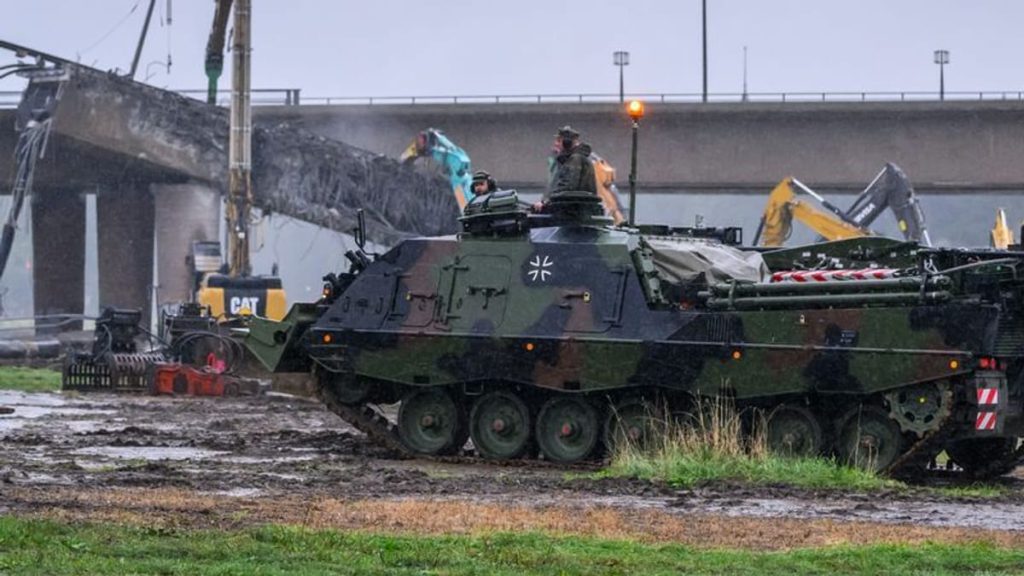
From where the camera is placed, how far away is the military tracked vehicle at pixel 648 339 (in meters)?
20.6

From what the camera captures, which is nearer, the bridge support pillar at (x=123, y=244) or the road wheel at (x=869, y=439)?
the road wheel at (x=869, y=439)

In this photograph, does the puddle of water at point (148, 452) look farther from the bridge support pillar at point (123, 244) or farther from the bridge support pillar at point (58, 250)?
the bridge support pillar at point (58, 250)

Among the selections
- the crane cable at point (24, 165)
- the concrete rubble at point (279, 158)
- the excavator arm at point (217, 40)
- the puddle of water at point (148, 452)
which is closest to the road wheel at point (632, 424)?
the puddle of water at point (148, 452)

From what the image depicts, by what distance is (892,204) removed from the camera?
44844 millimetres

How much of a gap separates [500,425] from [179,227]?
112 ft

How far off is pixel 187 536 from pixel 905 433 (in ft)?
31.7

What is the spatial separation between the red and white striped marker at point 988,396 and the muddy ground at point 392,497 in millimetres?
942

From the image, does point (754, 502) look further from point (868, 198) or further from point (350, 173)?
point (350, 173)

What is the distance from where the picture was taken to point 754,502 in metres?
17.5

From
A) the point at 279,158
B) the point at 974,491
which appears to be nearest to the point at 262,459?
the point at 974,491

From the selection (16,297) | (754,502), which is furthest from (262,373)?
(16,297)

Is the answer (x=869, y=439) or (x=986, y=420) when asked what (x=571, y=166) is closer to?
(x=869, y=439)

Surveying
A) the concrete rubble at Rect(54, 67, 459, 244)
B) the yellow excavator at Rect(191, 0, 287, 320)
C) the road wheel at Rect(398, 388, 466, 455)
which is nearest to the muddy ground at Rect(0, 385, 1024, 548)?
the road wheel at Rect(398, 388, 466, 455)

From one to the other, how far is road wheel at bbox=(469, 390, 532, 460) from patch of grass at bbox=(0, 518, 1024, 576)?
9.47 meters
